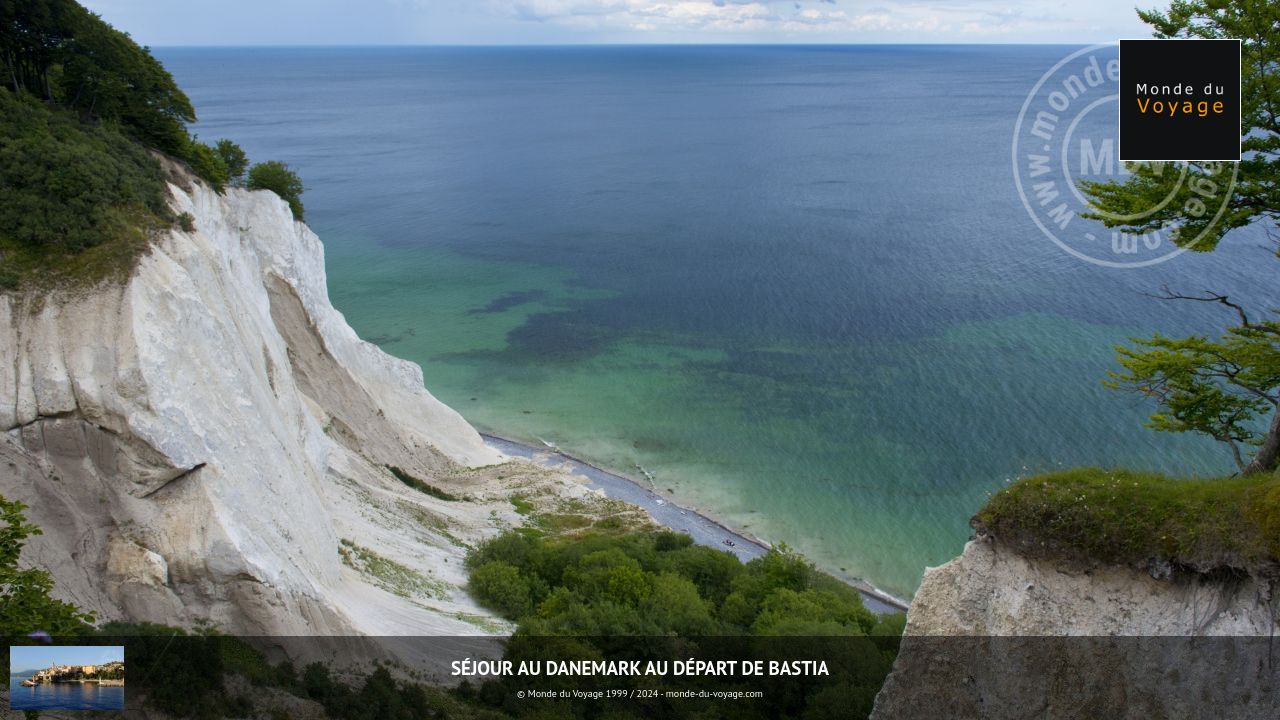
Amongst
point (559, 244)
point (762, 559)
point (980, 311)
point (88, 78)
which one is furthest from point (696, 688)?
point (559, 244)

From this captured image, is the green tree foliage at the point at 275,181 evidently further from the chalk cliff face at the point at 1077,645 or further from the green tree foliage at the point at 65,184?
the chalk cliff face at the point at 1077,645

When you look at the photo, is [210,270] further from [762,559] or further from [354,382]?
[762,559]

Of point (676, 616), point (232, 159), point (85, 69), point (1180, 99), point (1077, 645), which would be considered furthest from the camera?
point (232, 159)

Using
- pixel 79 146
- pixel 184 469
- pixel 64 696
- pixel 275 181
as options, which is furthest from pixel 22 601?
pixel 275 181

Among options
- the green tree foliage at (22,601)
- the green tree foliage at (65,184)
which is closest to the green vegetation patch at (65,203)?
the green tree foliage at (65,184)

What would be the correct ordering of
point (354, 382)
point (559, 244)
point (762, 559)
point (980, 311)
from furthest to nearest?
point (559, 244) → point (980, 311) → point (354, 382) → point (762, 559)

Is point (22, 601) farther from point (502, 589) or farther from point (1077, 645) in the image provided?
point (1077, 645)
